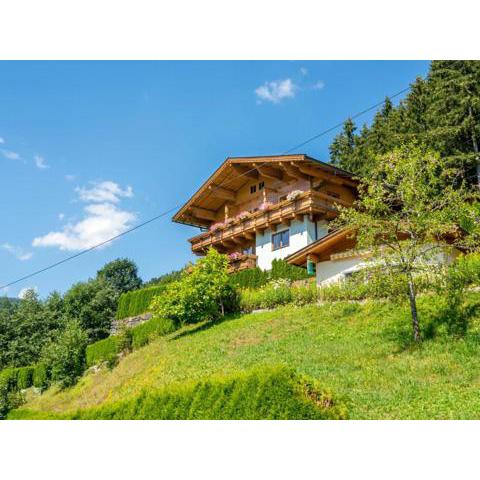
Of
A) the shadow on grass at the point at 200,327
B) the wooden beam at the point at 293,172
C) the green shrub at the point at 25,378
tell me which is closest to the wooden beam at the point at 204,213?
the wooden beam at the point at 293,172

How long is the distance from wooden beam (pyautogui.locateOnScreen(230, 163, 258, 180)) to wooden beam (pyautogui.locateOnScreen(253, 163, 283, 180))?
36.5 inches

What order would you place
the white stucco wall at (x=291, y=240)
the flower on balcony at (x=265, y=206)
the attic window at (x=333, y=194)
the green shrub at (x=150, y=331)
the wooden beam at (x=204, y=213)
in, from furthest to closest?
the wooden beam at (x=204, y=213), the attic window at (x=333, y=194), the flower on balcony at (x=265, y=206), the white stucco wall at (x=291, y=240), the green shrub at (x=150, y=331)

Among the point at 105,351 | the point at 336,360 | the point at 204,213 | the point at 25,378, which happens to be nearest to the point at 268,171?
the point at 204,213

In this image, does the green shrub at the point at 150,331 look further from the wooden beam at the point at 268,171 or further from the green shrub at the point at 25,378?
the green shrub at the point at 25,378

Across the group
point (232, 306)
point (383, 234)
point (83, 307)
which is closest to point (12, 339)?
point (83, 307)

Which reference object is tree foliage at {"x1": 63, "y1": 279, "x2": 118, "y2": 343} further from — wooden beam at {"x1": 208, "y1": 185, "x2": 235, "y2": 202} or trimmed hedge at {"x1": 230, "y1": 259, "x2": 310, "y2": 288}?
trimmed hedge at {"x1": 230, "y1": 259, "x2": 310, "y2": 288}

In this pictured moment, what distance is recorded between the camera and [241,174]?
3097 cm

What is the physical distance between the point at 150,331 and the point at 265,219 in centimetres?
922

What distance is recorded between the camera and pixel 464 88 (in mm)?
29750

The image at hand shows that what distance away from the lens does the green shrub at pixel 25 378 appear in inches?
1298

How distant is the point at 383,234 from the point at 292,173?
46.7 feet

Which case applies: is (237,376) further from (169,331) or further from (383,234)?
(169,331)

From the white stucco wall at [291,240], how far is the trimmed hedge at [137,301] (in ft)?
24.2

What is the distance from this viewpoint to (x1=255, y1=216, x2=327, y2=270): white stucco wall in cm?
2601
